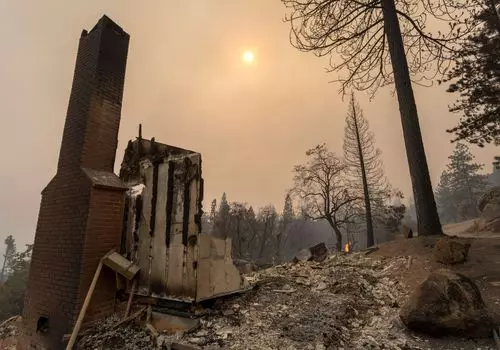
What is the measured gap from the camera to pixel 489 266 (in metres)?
6.03

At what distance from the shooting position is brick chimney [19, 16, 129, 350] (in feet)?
17.3

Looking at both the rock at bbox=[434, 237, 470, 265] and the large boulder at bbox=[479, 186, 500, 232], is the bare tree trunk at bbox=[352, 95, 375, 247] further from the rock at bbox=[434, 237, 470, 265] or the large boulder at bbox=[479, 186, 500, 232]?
the rock at bbox=[434, 237, 470, 265]

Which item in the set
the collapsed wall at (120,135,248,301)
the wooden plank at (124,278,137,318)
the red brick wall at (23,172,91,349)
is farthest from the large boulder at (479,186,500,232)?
the red brick wall at (23,172,91,349)

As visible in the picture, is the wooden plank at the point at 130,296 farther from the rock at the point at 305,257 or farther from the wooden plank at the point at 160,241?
the rock at the point at 305,257

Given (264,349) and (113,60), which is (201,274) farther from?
(113,60)

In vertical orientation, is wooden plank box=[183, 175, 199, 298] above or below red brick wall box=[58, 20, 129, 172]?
below

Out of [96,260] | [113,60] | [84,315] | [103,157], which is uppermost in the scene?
[113,60]

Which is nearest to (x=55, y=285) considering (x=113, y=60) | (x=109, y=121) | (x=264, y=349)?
(x=109, y=121)

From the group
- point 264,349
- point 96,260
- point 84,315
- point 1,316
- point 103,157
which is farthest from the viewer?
point 1,316

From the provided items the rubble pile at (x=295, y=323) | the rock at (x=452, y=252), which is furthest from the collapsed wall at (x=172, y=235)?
the rock at (x=452, y=252)

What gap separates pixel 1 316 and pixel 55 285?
103 ft

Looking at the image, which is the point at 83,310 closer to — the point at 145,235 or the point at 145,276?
the point at 145,276

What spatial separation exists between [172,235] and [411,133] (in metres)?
8.77

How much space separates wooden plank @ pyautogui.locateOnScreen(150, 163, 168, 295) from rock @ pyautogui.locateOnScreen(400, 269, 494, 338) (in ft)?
14.2
